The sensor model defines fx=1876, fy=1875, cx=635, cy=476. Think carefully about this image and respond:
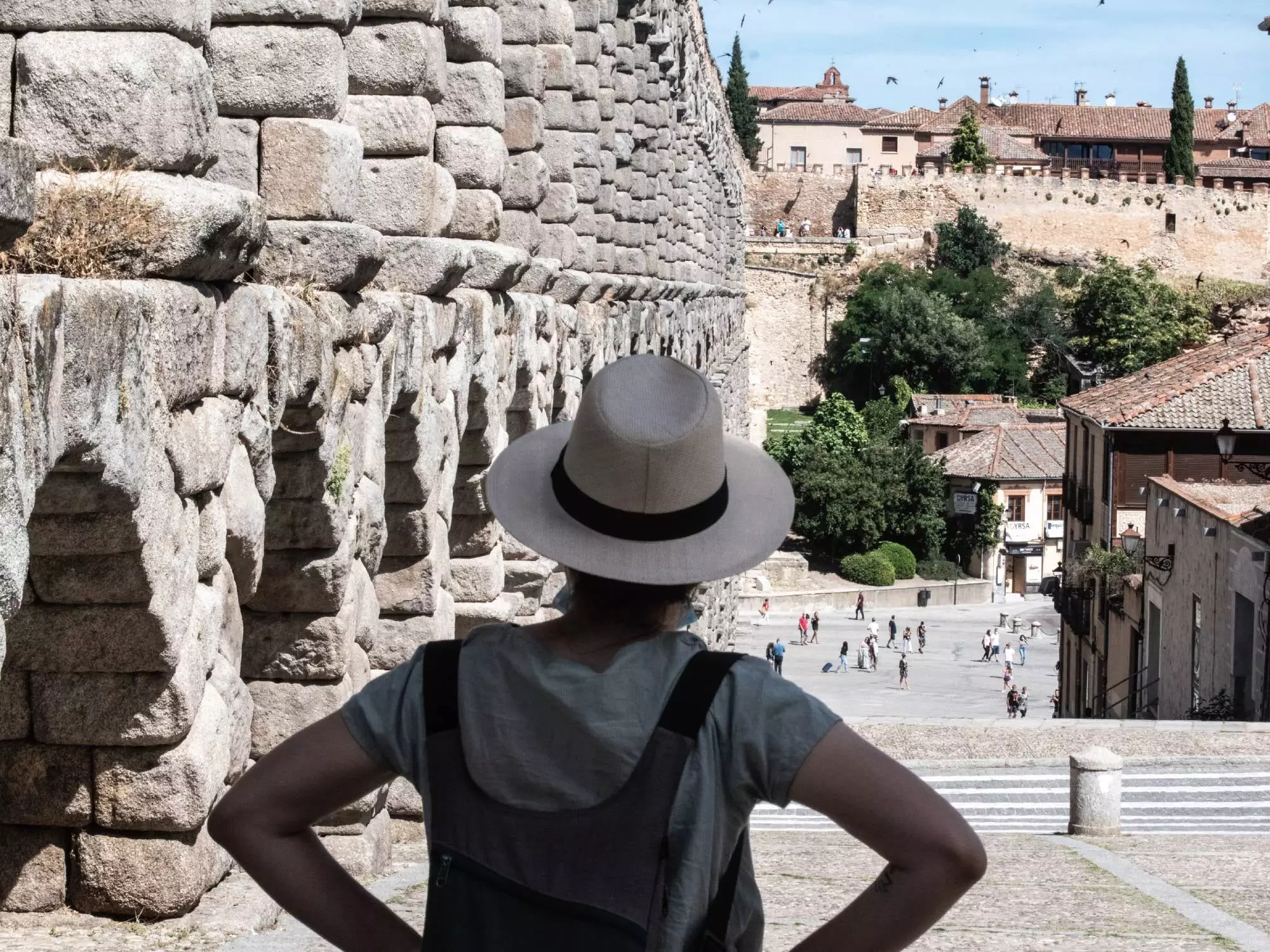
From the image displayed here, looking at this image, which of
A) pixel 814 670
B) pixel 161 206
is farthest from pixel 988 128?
pixel 161 206

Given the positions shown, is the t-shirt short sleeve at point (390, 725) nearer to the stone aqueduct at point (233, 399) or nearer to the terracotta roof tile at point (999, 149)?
the stone aqueduct at point (233, 399)

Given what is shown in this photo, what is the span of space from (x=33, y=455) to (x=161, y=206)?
1.05m

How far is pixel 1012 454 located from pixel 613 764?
45.7 metres

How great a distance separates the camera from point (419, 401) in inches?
304

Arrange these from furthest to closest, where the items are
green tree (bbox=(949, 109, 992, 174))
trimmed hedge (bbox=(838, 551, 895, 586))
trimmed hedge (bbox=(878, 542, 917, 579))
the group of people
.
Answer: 1. green tree (bbox=(949, 109, 992, 174))
2. trimmed hedge (bbox=(878, 542, 917, 579))
3. trimmed hedge (bbox=(838, 551, 895, 586))
4. the group of people

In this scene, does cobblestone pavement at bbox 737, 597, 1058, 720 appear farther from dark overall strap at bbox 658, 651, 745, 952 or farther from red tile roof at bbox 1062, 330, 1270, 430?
dark overall strap at bbox 658, 651, 745, 952

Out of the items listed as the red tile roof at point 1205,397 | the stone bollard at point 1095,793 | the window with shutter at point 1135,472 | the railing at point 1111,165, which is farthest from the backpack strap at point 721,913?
the railing at point 1111,165

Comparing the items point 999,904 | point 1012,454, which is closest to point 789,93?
point 1012,454

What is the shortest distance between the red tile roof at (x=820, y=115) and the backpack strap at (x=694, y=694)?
82100mm

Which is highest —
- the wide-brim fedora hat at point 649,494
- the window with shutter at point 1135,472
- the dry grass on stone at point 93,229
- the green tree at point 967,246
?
the green tree at point 967,246

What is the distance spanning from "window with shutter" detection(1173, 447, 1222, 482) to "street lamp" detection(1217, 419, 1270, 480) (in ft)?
4.73

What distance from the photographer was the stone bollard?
1032cm

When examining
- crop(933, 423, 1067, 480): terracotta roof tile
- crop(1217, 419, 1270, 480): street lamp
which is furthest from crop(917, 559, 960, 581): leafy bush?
crop(1217, 419, 1270, 480): street lamp

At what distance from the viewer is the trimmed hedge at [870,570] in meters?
44.5
